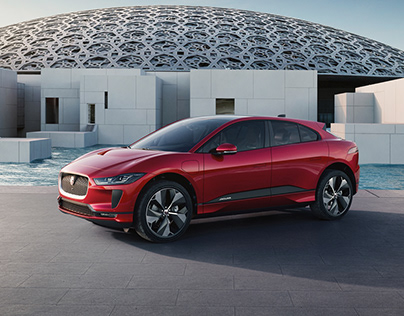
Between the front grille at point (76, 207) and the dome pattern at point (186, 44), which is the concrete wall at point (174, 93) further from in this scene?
the front grille at point (76, 207)

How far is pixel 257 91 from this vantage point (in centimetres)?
2848

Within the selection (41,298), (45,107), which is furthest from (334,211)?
(45,107)

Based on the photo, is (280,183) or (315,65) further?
(315,65)

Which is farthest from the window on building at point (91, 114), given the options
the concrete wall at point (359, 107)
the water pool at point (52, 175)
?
the concrete wall at point (359, 107)

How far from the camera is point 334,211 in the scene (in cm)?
709

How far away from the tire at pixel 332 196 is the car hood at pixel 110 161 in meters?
2.49

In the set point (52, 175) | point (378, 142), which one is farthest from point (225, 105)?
point (52, 175)

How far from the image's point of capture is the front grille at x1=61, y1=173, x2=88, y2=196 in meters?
5.79

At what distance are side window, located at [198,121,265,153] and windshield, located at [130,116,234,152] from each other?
0.53ft

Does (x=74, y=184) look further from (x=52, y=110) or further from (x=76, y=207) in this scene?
(x=52, y=110)

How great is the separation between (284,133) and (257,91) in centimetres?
2204

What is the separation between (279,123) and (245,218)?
1.50m

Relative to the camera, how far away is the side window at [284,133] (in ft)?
22.0

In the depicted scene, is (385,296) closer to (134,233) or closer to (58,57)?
(134,233)
